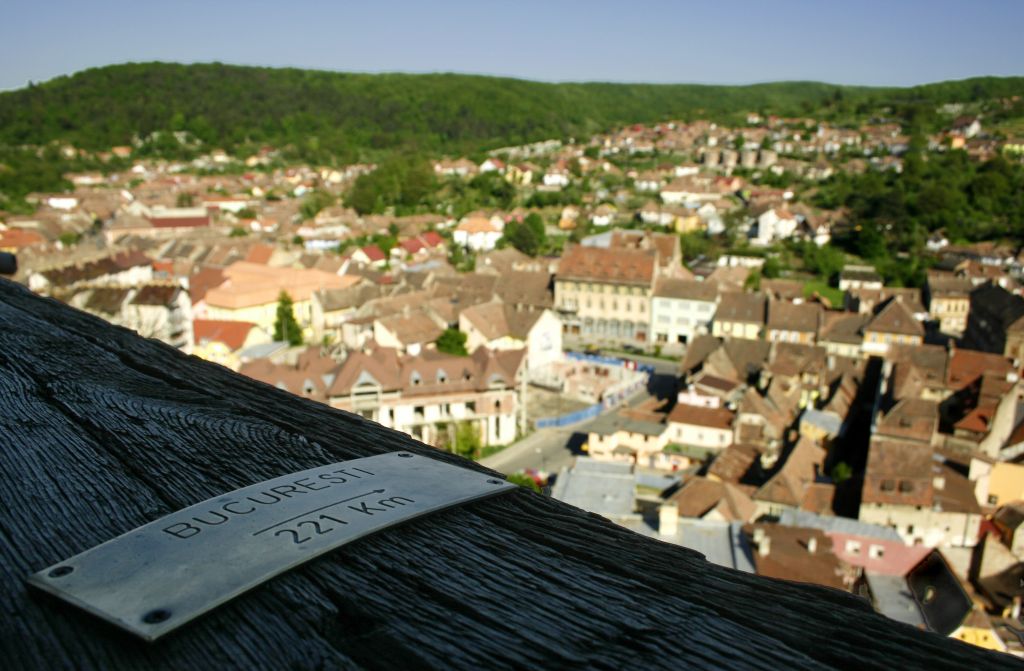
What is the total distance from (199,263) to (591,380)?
61.3ft

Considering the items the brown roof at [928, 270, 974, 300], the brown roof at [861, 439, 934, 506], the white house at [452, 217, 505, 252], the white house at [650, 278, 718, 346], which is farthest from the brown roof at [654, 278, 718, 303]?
the white house at [452, 217, 505, 252]

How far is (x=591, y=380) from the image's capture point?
822 inches

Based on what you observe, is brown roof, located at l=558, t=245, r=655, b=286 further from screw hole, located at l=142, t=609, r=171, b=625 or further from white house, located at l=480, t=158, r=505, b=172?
white house, located at l=480, t=158, r=505, b=172

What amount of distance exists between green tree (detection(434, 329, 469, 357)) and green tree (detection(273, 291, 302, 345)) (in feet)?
16.9

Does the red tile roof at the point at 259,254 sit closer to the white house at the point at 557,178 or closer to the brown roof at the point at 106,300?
the brown roof at the point at 106,300

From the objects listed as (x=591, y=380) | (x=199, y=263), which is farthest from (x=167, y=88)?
(x=591, y=380)

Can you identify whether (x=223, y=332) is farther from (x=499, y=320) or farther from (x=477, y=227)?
(x=477, y=227)

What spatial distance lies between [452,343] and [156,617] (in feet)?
66.2

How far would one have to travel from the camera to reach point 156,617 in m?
0.70

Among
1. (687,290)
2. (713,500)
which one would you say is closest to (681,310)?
(687,290)

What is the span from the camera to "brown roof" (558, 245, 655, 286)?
89.6 ft

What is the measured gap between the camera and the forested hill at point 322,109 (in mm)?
74562

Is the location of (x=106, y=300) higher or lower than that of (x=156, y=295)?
lower

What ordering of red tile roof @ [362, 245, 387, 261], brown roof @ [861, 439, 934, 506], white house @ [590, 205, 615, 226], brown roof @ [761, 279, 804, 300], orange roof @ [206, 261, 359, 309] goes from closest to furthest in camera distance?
brown roof @ [861, 439, 934, 506] → orange roof @ [206, 261, 359, 309] → brown roof @ [761, 279, 804, 300] → red tile roof @ [362, 245, 387, 261] → white house @ [590, 205, 615, 226]
